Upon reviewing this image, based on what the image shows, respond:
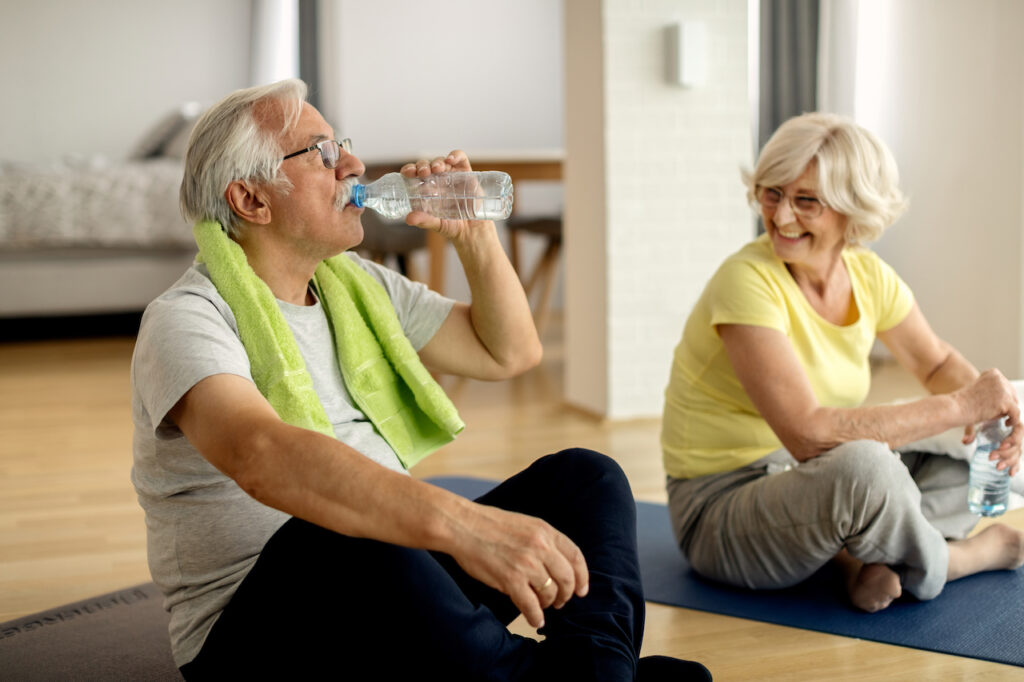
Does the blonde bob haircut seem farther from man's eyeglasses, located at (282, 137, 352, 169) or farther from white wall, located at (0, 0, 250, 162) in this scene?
white wall, located at (0, 0, 250, 162)

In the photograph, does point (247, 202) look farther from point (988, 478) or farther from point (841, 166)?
point (988, 478)

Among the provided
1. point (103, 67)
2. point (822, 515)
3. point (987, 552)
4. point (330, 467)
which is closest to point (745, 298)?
point (822, 515)

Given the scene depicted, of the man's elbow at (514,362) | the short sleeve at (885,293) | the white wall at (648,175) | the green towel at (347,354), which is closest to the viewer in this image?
the green towel at (347,354)

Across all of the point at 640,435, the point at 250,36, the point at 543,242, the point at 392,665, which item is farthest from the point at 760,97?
the point at 250,36

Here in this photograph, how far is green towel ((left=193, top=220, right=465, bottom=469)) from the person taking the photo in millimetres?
1390

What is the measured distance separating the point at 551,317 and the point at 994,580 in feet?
14.6

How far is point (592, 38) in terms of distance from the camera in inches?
140

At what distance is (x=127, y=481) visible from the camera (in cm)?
304

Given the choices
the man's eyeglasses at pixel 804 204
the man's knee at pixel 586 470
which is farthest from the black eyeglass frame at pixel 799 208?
the man's knee at pixel 586 470

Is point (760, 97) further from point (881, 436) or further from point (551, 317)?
point (881, 436)

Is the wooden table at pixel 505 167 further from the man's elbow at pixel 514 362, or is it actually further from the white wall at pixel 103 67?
the white wall at pixel 103 67

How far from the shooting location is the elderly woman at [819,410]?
73.5 inches

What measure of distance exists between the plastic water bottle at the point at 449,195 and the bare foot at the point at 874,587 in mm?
922

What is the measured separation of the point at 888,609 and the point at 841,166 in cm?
78
